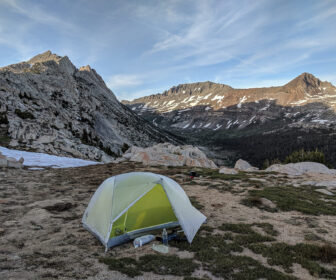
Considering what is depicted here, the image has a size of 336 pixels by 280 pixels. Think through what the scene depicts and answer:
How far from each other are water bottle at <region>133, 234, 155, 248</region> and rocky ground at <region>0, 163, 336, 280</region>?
0.21 meters

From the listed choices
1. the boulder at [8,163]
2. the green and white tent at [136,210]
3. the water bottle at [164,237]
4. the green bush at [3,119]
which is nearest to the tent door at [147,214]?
the green and white tent at [136,210]

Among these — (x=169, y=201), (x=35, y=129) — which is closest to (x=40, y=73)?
(x=35, y=129)

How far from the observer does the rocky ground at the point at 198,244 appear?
6.52m

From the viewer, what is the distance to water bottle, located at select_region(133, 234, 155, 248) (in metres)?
8.45

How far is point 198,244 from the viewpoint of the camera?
8.46 meters

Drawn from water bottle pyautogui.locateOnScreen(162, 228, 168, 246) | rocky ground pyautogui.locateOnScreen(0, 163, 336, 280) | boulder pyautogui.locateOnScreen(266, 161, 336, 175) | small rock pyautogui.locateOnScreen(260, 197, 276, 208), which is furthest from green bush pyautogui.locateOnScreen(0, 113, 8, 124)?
boulder pyautogui.locateOnScreen(266, 161, 336, 175)

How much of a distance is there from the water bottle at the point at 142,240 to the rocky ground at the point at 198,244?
0.68 feet

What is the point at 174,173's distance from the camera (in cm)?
2478

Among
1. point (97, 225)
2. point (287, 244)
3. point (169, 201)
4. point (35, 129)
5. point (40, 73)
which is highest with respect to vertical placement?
point (40, 73)

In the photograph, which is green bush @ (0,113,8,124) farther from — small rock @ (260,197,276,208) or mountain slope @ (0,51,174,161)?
small rock @ (260,197,276,208)

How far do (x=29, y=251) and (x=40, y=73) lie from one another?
74390 mm

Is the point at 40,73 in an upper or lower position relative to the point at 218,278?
upper

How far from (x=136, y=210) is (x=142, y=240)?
126 centimetres

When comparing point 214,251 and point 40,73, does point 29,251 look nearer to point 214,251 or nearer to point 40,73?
point 214,251
